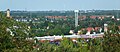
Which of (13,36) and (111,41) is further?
(111,41)

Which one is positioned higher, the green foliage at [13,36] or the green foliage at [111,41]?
the green foliage at [13,36]

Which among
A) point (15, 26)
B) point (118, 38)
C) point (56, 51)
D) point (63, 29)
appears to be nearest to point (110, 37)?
point (118, 38)

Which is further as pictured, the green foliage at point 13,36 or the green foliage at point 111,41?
the green foliage at point 111,41

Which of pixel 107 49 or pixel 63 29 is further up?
pixel 107 49

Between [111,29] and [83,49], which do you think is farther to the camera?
[83,49]

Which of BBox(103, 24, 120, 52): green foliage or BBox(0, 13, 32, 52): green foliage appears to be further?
BBox(103, 24, 120, 52): green foliage

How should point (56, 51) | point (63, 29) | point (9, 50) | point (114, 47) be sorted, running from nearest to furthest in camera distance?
point (9, 50) → point (114, 47) → point (56, 51) → point (63, 29)

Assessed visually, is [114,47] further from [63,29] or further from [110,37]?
[63,29]

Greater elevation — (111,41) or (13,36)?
(13,36)

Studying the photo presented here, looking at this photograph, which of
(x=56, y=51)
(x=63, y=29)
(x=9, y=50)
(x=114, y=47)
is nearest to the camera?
(x=9, y=50)

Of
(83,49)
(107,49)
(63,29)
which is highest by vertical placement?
(107,49)

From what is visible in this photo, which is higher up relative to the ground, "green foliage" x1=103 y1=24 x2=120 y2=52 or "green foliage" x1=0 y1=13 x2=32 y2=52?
"green foliage" x1=0 y1=13 x2=32 y2=52
